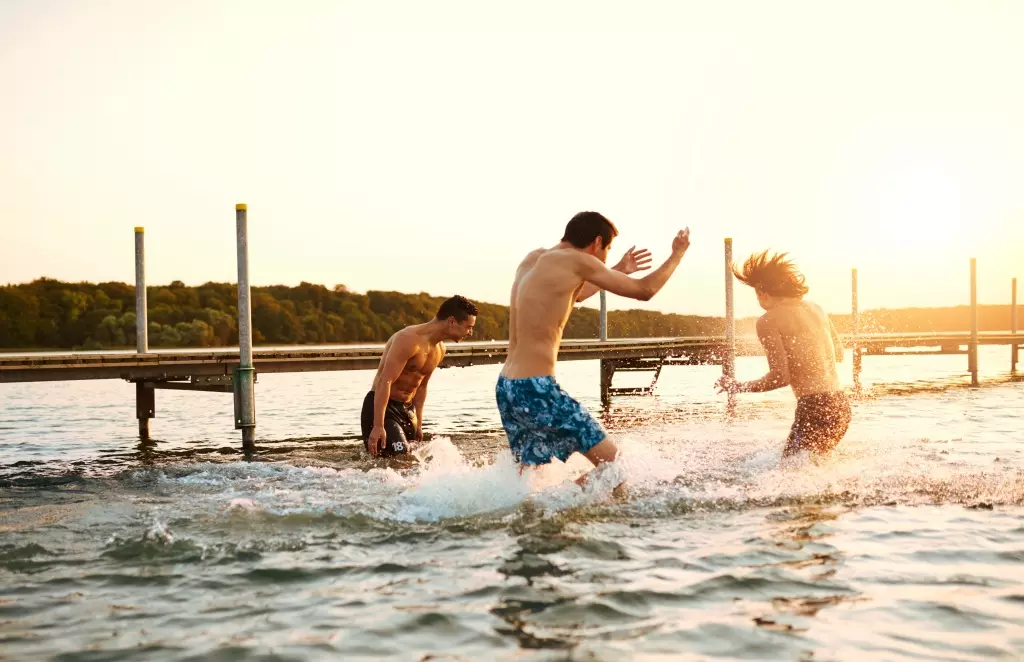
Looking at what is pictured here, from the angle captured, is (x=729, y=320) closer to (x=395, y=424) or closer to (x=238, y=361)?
(x=238, y=361)

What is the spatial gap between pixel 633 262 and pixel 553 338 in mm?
939

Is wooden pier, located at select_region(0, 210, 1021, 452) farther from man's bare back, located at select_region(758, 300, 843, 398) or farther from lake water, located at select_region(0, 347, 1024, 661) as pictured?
man's bare back, located at select_region(758, 300, 843, 398)

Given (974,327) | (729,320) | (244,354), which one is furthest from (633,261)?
(974,327)

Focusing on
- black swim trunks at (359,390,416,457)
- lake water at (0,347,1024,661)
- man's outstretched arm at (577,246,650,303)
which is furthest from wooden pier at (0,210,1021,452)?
man's outstretched arm at (577,246,650,303)

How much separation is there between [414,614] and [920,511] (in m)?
4.10

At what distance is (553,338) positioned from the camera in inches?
233

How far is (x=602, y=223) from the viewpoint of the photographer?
19.4 ft

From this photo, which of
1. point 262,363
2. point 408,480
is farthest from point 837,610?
point 262,363

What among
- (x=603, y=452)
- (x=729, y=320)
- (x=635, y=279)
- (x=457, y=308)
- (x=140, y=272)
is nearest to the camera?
(x=635, y=279)

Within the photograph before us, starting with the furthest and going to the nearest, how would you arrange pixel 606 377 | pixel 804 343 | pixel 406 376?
pixel 606 377 < pixel 406 376 < pixel 804 343

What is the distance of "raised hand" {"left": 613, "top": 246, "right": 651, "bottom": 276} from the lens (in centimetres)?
643

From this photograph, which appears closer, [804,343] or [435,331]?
[804,343]

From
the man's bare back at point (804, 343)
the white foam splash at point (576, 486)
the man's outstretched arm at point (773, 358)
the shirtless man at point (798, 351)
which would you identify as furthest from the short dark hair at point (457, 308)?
the man's bare back at point (804, 343)

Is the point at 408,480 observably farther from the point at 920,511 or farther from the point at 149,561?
the point at 920,511
